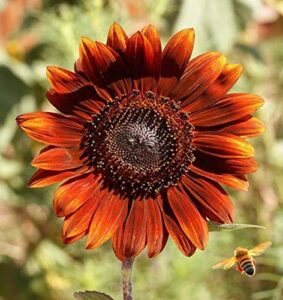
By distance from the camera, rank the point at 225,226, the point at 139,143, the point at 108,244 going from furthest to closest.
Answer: the point at 108,244 < the point at 139,143 < the point at 225,226

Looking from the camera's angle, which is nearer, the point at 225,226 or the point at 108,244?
the point at 225,226

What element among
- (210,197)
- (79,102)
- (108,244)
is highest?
(79,102)

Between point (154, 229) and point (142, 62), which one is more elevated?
point (142, 62)

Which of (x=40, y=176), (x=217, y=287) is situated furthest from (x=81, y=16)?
(x=40, y=176)

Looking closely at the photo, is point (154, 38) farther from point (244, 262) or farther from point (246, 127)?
point (244, 262)

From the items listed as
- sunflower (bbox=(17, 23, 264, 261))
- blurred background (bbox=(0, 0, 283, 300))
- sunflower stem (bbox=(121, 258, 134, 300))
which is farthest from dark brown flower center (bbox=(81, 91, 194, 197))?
blurred background (bbox=(0, 0, 283, 300))

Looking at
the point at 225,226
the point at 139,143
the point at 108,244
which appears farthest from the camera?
the point at 108,244

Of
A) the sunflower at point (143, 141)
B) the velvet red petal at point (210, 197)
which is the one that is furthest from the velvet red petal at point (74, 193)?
the velvet red petal at point (210, 197)

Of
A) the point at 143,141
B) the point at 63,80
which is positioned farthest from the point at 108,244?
the point at 63,80
